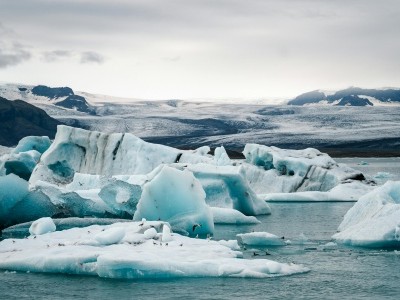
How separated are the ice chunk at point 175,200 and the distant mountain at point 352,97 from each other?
164 m

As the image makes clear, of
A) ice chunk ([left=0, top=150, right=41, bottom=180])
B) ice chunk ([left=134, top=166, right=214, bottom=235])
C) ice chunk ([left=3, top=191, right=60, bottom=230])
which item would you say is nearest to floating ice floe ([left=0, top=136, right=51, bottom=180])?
ice chunk ([left=0, top=150, right=41, bottom=180])

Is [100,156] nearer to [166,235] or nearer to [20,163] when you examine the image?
[20,163]

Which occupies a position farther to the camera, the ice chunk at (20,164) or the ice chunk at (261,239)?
the ice chunk at (20,164)

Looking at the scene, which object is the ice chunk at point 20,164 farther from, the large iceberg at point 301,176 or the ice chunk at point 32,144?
the large iceberg at point 301,176

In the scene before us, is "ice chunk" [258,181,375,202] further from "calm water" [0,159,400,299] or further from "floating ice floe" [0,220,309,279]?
"floating ice floe" [0,220,309,279]

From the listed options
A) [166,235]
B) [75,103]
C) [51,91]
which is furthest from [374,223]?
[51,91]

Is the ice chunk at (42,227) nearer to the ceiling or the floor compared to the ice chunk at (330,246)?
nearer to the ceiling

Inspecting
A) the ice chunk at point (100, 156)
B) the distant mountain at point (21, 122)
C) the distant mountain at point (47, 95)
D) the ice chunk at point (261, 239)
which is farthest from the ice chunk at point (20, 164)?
the distant mountain at point (47, 95)

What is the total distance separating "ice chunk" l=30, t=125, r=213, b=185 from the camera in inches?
940

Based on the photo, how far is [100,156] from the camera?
80.8ft

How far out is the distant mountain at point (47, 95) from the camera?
146 m

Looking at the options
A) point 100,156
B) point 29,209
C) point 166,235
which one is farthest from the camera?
point 100,156

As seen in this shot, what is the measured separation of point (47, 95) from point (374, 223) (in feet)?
513

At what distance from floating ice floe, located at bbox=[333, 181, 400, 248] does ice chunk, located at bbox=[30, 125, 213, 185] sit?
10.2 metres
